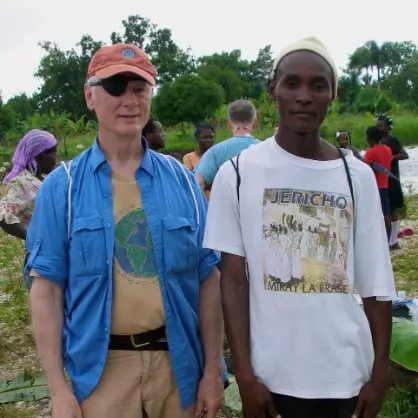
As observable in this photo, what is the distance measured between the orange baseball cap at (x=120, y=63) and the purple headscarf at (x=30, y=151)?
174 cm

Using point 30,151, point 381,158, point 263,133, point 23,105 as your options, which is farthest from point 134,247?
point 23,105

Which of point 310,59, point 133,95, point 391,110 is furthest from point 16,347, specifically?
point 391,110

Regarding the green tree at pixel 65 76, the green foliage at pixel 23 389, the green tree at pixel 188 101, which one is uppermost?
the green tree at pixel 65 76

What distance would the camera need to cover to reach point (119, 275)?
1769 millimetres

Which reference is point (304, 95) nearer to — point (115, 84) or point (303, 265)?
point (303, 265)

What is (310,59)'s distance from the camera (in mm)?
1631

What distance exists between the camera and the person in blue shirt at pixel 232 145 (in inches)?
171

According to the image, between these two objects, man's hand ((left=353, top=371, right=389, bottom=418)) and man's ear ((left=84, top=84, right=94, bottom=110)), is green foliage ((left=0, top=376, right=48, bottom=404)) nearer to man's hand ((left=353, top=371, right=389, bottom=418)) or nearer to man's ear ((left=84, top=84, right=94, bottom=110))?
man's ear ((left=84, top=84, right=94, bottom=110))

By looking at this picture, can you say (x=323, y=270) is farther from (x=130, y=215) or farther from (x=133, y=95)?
(x=133, y=95)

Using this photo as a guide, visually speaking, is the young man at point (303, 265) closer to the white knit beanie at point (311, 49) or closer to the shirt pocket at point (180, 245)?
the white knit beanie at point (311, 49)

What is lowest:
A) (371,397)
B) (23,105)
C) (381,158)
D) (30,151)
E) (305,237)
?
(371,397)

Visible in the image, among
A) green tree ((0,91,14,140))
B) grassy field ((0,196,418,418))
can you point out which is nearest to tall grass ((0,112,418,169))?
green tree ((0,91,14,140))

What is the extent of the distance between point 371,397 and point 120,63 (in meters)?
1.23

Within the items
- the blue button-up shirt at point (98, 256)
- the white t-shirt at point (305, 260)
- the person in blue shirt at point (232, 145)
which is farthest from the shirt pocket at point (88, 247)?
the person in blue shirt at point (232, 145)
